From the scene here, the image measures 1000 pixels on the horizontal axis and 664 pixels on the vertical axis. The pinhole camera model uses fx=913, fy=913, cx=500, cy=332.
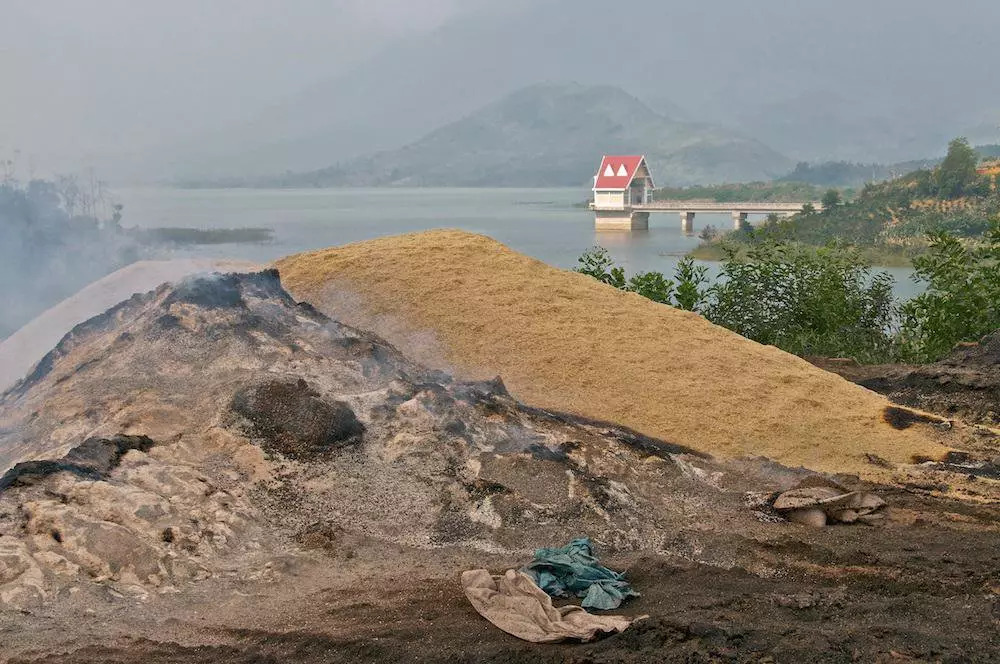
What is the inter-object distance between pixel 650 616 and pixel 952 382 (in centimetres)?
701

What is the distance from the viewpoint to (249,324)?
809cm

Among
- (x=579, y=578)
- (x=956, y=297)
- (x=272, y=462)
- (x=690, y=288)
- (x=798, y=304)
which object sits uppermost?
(x=690, y=288)

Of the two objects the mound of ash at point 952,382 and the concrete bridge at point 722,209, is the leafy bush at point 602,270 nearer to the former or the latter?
the mound of ash at point 952,382

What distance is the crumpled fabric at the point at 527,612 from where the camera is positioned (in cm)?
493

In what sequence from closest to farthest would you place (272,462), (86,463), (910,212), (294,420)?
(86,463), (272,462), (294,420), (910,212)

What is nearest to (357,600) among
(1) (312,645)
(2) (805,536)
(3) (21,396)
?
(1) (312,645)

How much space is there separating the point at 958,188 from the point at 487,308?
3773 cm

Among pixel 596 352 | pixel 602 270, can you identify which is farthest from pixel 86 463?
pixel 602 270

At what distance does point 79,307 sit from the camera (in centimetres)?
980

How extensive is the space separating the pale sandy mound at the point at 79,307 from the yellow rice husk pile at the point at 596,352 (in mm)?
1407

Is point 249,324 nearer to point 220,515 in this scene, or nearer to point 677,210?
point 220,515

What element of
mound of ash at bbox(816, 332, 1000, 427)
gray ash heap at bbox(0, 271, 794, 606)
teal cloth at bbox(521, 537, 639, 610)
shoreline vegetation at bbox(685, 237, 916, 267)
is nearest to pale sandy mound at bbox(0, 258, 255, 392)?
gray ash heap at bbox(0, 271, 794, 606)

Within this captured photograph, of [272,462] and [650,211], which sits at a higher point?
[650,211]

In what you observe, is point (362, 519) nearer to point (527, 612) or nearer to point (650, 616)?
point (527, 612)
